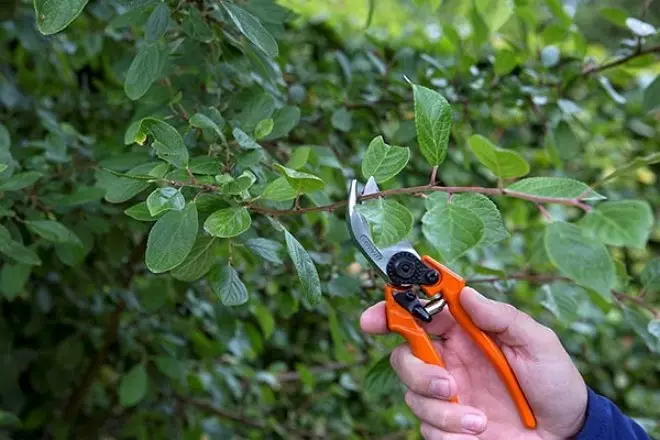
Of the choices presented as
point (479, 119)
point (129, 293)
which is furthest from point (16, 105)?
point (479, 119)

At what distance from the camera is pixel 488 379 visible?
103 centimetres

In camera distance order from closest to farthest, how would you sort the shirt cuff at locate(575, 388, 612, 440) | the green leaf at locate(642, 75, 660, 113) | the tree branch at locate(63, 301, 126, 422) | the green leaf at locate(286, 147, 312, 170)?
the green leaf at locate(286, 147, 312, 170), the shirt cuff at locate(575, 388, 612, 440), the green leaf at locate(642, 75, 660, 113), the tree branch at locate(63, 301, 126, 422)

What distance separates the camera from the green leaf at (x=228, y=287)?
85cm

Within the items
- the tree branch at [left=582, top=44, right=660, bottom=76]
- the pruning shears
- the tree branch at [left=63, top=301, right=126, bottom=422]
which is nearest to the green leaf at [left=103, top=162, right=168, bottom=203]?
the pruning shears

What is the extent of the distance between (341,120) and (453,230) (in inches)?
22.0

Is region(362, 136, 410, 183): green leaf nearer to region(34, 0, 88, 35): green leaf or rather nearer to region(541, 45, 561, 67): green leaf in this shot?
region(34, 0, 88, 35): green leaf

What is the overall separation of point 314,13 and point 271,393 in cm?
95

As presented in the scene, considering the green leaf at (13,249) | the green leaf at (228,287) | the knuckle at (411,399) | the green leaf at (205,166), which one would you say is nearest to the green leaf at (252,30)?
the green leaf at (205,166)

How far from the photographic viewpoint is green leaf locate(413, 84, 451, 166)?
2.35ft

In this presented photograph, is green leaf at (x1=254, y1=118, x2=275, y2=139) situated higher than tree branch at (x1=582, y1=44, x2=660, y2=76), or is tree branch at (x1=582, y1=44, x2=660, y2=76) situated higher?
green leaf at (x1=254, y1=118, x2=275, y2=139)

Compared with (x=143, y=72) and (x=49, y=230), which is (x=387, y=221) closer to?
(x=143, y=72)

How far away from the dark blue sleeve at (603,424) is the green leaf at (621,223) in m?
0.36

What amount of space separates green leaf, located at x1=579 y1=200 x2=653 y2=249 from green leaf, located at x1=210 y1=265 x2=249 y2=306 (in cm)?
34

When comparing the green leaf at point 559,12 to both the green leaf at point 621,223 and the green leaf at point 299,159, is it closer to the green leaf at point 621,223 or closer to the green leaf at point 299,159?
the green leaf at point 299,159
